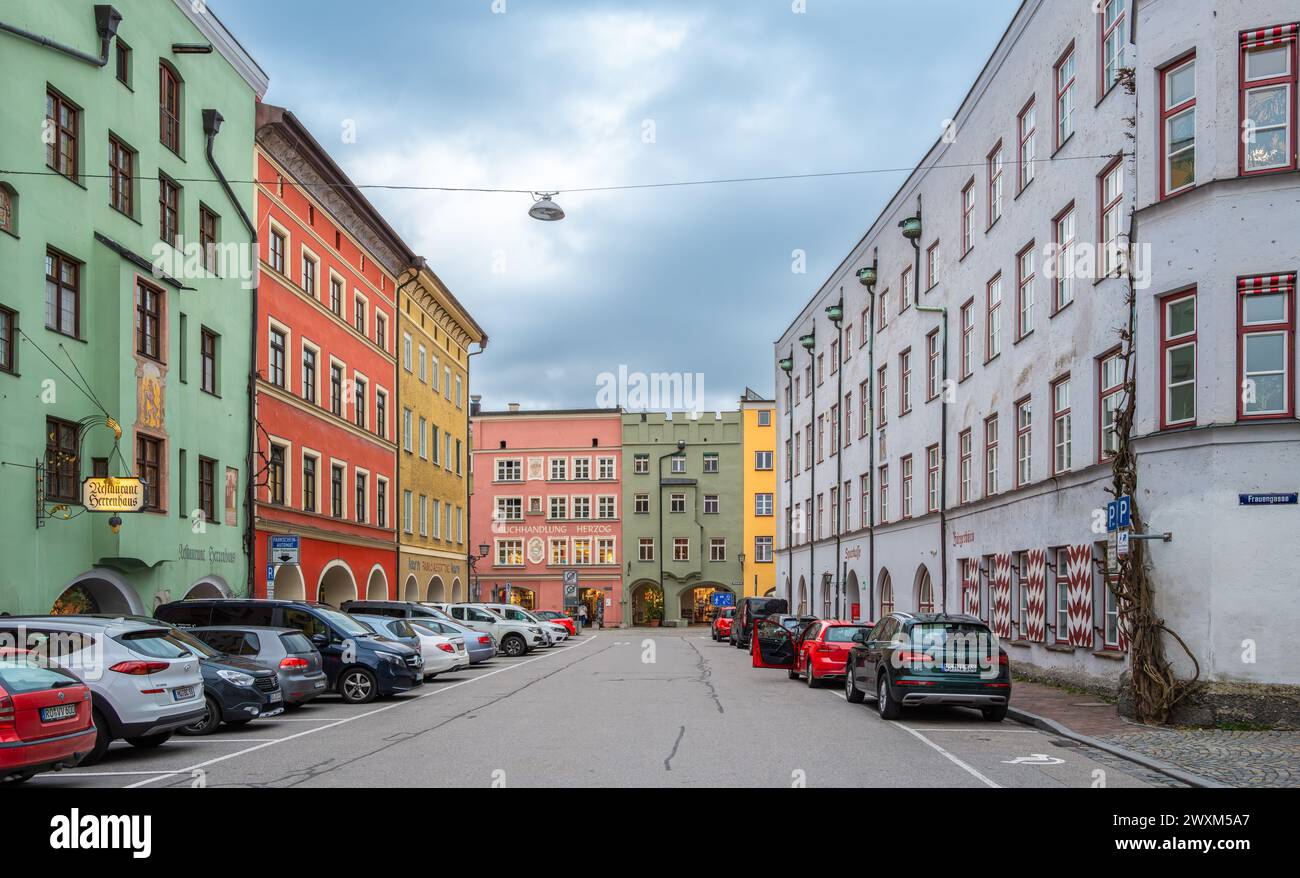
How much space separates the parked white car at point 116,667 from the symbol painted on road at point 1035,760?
916cm

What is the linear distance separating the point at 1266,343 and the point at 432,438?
39797 mm

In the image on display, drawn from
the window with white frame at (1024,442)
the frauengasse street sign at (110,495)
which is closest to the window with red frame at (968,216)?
the window with white frame at (1024,442)

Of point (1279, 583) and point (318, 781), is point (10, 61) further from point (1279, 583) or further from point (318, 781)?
point (1279, 583)

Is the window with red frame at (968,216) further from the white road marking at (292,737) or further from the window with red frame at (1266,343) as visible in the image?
the white road marking at (292,737)

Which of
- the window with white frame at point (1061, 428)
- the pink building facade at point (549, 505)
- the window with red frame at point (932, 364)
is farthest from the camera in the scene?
the pink building facade at point (549, 505)

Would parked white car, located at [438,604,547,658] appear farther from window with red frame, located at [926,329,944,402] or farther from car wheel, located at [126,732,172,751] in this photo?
car wheel, located at [126,732,172,751]

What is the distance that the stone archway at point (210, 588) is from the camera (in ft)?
89.8

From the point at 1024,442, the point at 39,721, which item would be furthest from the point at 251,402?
the point at 39,721

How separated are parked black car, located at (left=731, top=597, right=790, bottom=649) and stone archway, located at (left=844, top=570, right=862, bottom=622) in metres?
2.33

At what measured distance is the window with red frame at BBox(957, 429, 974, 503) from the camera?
30469mm

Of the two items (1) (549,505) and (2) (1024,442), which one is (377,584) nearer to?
(2) (1024,442)

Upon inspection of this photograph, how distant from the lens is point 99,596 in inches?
939
